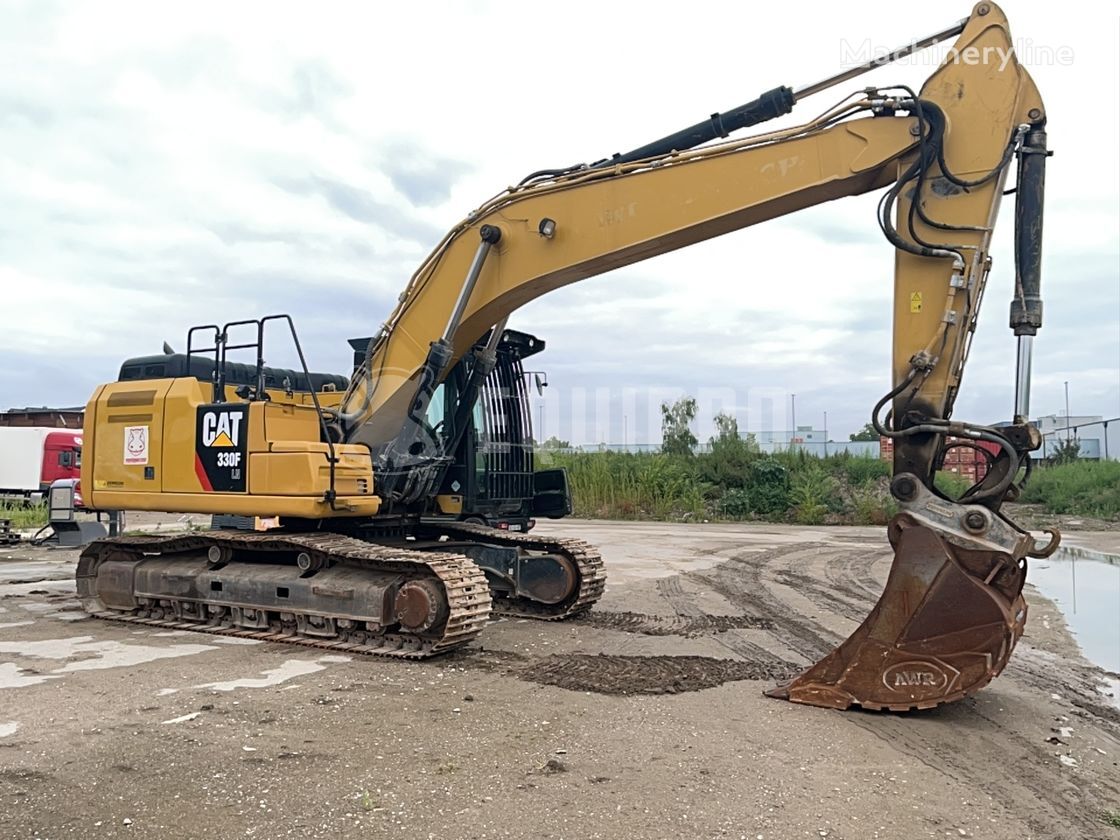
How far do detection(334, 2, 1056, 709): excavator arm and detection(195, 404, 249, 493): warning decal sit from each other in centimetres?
286

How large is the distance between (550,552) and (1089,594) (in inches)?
270

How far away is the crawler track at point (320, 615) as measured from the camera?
22.3 ft

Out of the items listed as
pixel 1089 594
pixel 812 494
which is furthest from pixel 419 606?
pixel 812 494

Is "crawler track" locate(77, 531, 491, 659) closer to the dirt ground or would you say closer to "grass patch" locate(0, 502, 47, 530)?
the dirt ground

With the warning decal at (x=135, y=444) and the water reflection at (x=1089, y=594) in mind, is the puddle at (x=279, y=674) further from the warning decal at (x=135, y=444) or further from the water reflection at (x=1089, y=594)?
the water reflection at (x=1089, y=594)

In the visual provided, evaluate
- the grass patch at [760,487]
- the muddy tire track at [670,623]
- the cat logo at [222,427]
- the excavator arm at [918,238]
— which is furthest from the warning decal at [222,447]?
the grass patch at [760,487]

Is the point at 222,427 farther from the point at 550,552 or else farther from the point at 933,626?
the point at 933,626

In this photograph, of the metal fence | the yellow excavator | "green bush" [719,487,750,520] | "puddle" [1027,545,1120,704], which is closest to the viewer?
the yellow excavator

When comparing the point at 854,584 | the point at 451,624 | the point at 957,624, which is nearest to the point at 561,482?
the point at 451,624

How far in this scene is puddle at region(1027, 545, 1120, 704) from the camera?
25.6 feet

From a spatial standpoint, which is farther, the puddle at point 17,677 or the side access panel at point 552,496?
the side access panel at point 552,496

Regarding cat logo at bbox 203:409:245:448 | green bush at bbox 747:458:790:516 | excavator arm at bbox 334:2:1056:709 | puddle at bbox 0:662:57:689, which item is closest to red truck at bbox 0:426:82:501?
cat logo at bbox 203:409:245:448

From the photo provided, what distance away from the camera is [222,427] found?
7.68 m

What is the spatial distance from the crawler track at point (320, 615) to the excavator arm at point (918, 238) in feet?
7.84
